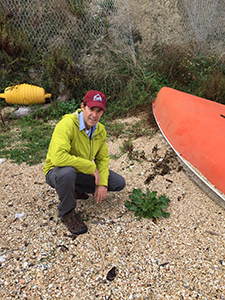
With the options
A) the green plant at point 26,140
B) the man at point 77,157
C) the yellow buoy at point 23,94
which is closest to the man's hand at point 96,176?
the man at point 77,157

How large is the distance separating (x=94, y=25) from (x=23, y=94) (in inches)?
117

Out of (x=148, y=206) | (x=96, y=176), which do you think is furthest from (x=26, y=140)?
(x=148, y=206)

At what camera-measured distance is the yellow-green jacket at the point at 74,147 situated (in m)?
2.22

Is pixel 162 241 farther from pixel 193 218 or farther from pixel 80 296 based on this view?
pixel 80 296

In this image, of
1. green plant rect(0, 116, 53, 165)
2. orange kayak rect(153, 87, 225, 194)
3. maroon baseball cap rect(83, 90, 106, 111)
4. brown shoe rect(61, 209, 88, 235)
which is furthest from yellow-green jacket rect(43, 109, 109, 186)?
green plant rect(0, 116, 53, 165)

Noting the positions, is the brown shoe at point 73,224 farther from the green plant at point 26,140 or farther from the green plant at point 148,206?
the green plant at point 26,140

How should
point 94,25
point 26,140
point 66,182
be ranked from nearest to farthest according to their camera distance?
point 66,182, point 26,140, point 94,25

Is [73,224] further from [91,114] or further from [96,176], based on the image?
[91,114]

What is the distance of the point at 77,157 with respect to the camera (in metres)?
2.31

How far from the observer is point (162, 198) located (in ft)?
9.14

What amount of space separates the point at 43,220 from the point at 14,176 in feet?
4.53

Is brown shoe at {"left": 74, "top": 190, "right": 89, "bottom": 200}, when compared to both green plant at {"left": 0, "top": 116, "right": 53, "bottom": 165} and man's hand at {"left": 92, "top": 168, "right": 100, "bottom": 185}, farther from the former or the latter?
green plant at {"left": 0, "top": 116, "right": 53, "bottom": 165}

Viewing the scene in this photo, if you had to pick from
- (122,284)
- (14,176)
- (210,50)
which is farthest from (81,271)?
(210,50)

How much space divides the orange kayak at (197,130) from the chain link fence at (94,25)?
3.18 metres
